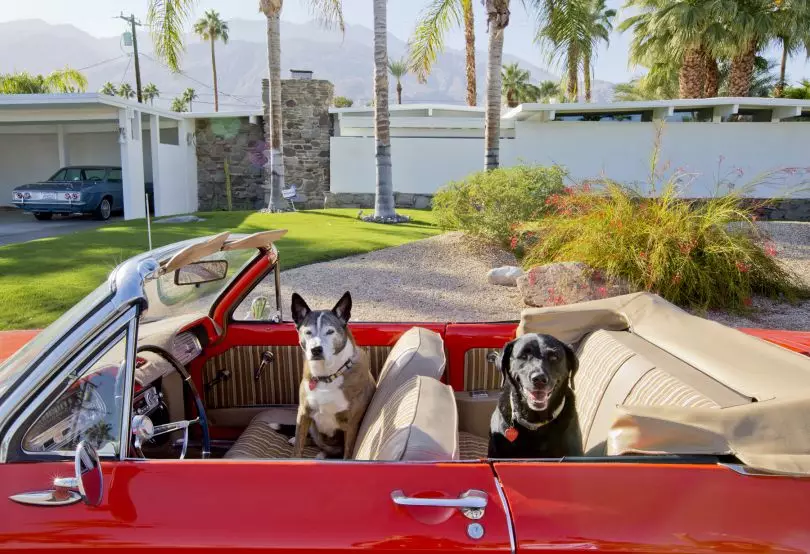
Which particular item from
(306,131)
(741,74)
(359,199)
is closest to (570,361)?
(359,199)

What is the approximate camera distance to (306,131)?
1886cm

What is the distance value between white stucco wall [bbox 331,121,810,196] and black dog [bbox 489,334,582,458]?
46.7ft

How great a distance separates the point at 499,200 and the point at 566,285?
3.22 meters

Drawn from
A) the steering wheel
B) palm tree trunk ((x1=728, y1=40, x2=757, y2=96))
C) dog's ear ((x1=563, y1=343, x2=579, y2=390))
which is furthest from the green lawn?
palm tree trunk ((x1=728, y1=40, x2=757, y2=96))

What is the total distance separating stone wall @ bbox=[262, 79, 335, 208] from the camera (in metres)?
18.8

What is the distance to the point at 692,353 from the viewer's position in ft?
7.85

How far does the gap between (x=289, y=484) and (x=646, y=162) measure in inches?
660

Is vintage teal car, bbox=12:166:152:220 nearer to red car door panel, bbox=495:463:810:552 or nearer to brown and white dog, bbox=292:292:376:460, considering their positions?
brown and white dog, bbox=292:292:376:460

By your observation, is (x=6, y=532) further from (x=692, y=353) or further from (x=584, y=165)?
(x=584, y=165)

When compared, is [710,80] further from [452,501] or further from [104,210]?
[452,501]

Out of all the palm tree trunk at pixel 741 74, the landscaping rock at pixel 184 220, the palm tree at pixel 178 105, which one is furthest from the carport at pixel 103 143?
the palm tree at pixel 178 105

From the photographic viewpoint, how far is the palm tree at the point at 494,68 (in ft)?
40.7

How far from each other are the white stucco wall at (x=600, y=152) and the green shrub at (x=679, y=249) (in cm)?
807

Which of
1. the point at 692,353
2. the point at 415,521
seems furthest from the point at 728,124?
the point at 415,521
